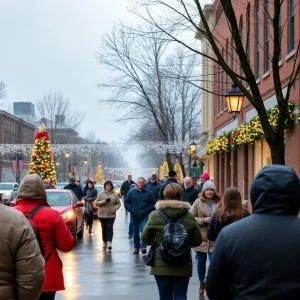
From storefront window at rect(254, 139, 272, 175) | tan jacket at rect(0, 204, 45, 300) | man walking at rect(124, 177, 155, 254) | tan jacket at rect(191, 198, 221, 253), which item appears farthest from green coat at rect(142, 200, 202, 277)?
storefront window at rect(254, 139, 272, 175)

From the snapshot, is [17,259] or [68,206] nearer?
[17,259]

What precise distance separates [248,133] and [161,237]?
16646mm

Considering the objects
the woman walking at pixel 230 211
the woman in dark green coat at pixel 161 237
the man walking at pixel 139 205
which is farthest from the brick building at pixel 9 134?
the woman in dark green coat at pixel 161 237

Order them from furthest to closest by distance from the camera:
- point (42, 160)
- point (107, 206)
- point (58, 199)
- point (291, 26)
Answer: point (42, 160)
point (291, 26)
point (58, 199)
point (107, 206)

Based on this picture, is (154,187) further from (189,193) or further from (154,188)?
(189,193)

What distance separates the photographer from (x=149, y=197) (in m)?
15.7

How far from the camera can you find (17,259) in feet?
13.2

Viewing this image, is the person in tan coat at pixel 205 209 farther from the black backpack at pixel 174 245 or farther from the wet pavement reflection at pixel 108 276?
the black backpack at pixel 174 245

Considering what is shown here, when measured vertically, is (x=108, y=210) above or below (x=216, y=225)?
below

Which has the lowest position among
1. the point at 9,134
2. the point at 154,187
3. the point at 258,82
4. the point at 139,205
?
the point at 139,205

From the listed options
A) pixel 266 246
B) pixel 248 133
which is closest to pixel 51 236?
pixel 266 246

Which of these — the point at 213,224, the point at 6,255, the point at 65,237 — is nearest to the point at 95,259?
the point at 213,224

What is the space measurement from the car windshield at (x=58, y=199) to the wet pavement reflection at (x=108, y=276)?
4.41 ft

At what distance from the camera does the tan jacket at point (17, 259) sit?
4.00m
